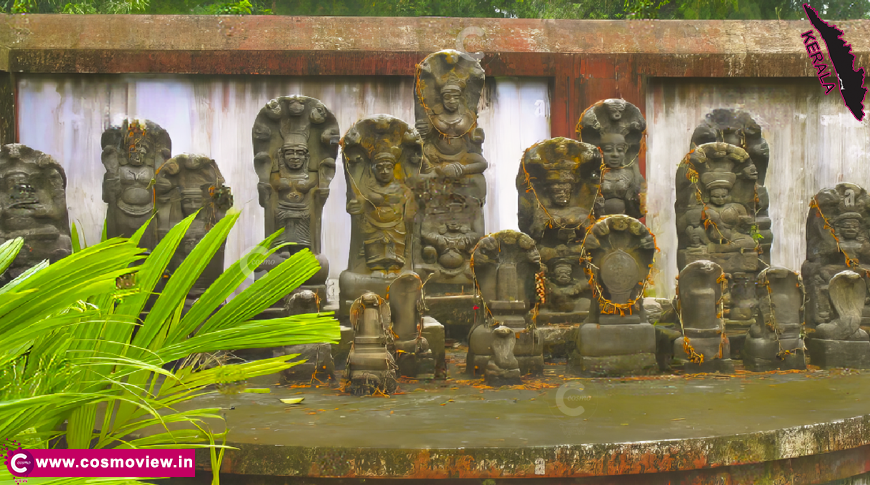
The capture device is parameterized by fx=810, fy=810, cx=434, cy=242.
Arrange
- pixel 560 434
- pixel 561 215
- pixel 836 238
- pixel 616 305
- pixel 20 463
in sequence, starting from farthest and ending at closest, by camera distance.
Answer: pixel 561 215 < pixel 836 238 < pixel 616 305 < pixel 560 434 < pixel 20 463

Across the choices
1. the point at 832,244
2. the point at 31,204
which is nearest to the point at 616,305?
the point at 832,244

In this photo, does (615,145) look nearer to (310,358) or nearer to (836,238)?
(836,238)

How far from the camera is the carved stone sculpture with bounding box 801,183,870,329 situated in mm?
7137

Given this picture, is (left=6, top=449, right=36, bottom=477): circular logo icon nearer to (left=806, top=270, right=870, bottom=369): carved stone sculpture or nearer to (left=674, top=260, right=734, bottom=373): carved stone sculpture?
(left=674, top=260, right=734, bottom=373): carved stone sculpture

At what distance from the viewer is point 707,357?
6352 millimetres

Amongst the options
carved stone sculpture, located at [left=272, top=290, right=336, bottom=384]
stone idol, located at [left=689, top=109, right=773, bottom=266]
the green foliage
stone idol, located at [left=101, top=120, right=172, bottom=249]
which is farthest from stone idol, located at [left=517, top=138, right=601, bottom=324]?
the green foliage

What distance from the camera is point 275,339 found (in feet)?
8.71

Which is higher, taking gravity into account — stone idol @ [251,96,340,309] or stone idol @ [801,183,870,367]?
stone idol @ [251,96,340,309]

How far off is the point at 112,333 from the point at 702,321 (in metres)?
4.89

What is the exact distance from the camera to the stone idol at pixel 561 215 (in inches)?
294

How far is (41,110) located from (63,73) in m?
0.50

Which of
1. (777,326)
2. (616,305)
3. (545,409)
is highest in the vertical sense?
(616,305)

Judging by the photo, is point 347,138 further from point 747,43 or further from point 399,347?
point 747,43

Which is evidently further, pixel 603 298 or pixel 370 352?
pixel 603 298
